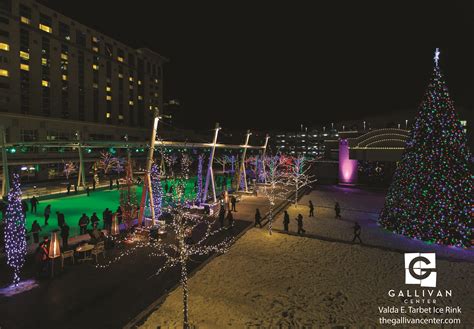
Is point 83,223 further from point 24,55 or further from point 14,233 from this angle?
point 24,55

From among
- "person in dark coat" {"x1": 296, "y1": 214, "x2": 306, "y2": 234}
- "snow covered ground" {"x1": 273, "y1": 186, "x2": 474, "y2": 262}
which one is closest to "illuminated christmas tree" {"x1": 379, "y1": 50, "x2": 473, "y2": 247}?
"snow covered ground" {"x1": 273, "y1": 186, "x2": 474, "y2": 262}

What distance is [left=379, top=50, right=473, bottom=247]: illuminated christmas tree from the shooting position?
42.9 feet

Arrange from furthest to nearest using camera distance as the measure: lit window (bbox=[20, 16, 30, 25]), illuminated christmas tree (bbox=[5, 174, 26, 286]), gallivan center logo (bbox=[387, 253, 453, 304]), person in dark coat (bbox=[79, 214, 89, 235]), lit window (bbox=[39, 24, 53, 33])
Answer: lit window (bbox=[39, 24, 53, 33]) < lit window (bbox=[20, 16, 30, 25]) < person in dark coat (bbox=[79, 214, 89, 235]) < illuminated christmas tree (bbox=[5, 174, 26, 286]) < gallivan center logo (bbox=[387, 253, 453, 304])

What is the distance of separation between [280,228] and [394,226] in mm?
6556

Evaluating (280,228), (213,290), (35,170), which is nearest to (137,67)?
(35,170)

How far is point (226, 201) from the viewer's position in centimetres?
1994

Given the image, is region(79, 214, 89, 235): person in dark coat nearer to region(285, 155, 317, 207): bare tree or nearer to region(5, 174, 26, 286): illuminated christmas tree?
region(5, 174, 26, 286): illuminated christmas tree

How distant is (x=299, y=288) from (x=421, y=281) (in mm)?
4707

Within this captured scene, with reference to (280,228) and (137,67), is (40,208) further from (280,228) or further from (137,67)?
(137,67)

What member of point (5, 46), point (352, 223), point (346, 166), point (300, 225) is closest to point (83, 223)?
point (300, 225)

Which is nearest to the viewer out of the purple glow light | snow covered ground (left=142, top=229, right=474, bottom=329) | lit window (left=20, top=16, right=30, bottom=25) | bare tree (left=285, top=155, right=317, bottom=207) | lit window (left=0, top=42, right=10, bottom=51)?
snow covered ground (left=142, top=229, right=474, bottom=329)

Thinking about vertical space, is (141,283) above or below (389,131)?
below

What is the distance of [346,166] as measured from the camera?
34.3m

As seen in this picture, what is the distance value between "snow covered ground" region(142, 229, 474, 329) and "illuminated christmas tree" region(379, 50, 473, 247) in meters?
2.84
